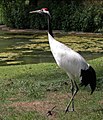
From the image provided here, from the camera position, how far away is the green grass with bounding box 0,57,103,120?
6.65 metres

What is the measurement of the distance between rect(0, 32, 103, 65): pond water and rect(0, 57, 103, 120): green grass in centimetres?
468

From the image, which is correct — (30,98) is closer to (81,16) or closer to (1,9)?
(81,16)

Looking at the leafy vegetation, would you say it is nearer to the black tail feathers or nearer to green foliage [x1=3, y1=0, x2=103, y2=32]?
the black tail feathers

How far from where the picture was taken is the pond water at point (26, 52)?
52.9 feet

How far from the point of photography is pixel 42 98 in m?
8.00

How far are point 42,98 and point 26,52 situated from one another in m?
10.4

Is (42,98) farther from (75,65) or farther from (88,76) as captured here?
(88,76)

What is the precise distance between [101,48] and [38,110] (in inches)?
494

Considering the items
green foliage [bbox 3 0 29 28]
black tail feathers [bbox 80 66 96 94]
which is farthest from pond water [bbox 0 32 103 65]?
black tail feathers [bbox 80 66 96 94]

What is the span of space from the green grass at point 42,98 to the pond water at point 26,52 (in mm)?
4682

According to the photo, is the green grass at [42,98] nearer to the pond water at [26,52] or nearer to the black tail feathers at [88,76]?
the black tail feathers at [88,76]

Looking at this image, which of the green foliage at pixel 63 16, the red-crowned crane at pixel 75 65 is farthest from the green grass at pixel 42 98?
the green foliage at pixel 63 16

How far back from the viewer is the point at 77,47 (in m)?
19.4

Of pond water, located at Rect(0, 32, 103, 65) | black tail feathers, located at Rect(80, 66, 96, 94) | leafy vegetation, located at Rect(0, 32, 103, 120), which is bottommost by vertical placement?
pond water, located at Rect(0, 32, 103, 65)
